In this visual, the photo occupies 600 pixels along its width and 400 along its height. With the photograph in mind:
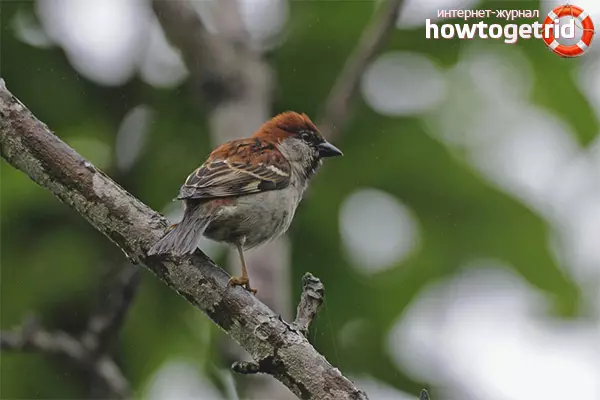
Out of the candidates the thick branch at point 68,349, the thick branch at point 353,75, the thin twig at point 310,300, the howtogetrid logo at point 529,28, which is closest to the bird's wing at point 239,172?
the thick branch at point 353,75

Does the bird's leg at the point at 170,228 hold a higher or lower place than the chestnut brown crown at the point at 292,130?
lower

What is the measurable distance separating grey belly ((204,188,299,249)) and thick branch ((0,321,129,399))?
3.16 feet

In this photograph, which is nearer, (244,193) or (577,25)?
(244,193)

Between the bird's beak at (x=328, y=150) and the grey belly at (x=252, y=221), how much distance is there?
2.05 feet

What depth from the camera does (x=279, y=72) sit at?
5.55m

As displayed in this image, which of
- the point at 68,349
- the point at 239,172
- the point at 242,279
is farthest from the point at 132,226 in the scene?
the point at 68,349

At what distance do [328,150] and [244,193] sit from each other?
83cm

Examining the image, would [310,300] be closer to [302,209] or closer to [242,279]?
[242,279]

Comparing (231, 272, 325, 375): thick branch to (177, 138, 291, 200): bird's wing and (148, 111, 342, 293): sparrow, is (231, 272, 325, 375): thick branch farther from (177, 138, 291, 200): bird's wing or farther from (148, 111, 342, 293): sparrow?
(177, 138, 291, 200): bird's wing

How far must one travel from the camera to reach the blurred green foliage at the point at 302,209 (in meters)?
5.06

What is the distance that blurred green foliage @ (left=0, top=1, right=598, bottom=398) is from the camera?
506 cm

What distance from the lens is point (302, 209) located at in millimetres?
5105

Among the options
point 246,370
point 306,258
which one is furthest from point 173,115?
point 246,370

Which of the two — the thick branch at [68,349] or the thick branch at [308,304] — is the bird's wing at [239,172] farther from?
the thick branch at [68,349]
